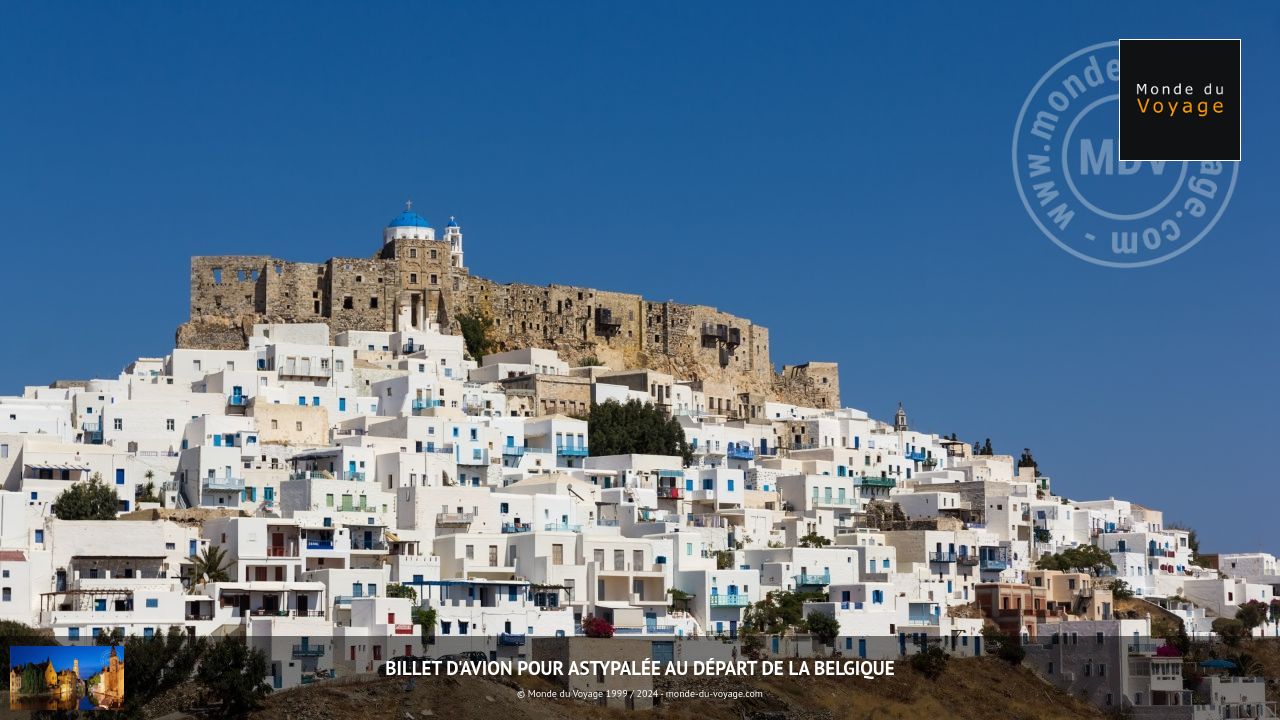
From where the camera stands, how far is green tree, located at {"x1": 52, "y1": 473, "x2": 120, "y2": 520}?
61375 mm

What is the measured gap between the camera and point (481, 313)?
94.4 m

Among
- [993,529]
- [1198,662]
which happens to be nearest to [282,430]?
[993,529]

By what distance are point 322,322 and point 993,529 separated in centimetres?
2759

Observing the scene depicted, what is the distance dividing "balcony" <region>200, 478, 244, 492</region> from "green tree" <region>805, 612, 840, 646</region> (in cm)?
1694

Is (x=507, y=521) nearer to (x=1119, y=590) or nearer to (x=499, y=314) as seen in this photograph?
(x=1119, y=590)

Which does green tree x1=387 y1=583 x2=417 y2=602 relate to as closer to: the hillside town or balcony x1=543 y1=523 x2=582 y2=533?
the hillside town

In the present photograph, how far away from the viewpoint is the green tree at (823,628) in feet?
212

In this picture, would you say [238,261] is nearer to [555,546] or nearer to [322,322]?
[322,322]

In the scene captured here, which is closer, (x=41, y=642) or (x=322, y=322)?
(x=41, y=642)

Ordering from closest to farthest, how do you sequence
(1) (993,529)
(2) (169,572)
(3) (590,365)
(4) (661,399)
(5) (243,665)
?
(5) (243,665)
(2) (169,572)
(1) (993,529)
(4) (661,399)
(3) (590,365)

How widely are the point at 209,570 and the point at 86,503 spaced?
5226 mm

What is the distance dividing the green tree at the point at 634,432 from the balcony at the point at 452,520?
45.7 feet

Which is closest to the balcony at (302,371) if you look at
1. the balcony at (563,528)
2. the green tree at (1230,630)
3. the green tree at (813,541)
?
the balcony at (563,528)

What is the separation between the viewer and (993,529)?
79312 millimetres
